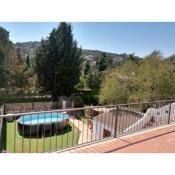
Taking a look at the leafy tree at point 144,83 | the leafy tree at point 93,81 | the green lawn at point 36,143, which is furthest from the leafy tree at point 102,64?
the green lawn at point 36,143

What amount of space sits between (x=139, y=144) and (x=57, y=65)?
17551 mm

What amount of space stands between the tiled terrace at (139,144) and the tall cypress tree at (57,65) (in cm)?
1644

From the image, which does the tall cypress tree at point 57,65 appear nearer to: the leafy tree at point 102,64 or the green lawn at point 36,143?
the green lawn at point 36,143

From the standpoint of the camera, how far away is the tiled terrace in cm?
444

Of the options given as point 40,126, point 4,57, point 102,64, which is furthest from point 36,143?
point 102,64

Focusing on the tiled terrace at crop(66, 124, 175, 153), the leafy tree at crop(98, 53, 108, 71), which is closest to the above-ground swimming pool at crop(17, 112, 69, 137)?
the tiled terrace at crop(66, 124, 175, 153)

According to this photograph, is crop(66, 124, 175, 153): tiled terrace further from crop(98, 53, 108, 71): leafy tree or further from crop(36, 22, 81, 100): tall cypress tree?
crop(98, 53, 108, 71): leafy tree

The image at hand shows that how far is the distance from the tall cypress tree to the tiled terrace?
16.4m

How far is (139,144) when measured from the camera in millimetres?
4816
